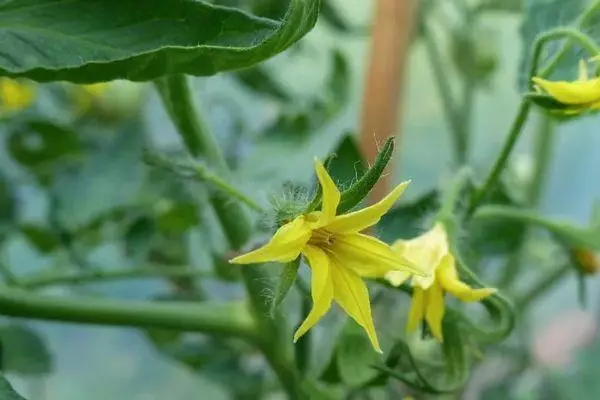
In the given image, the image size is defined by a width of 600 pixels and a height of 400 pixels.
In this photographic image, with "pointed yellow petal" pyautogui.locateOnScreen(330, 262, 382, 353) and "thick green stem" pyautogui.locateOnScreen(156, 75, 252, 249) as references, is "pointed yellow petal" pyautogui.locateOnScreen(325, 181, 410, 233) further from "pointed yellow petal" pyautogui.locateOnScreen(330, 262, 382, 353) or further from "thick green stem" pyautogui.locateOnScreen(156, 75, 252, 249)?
"thick green stem" pyautogui.locateOnScreen(156, 75, 252, 249)

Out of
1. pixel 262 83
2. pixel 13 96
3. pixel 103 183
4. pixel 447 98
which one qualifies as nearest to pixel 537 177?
pixel 447 98

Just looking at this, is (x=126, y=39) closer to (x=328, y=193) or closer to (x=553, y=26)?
(x=328, y=193)

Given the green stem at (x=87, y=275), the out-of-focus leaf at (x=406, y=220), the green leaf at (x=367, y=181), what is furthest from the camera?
the green stem at (x=87, y=275)

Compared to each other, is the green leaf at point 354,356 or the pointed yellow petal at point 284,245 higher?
the pointed yellow petal at point 284,245

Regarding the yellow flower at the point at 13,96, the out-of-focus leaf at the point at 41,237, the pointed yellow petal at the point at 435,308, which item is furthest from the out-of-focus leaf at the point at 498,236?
the yellow flower at the point at 13,96

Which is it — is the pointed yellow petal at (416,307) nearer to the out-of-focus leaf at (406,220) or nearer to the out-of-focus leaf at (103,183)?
the out-of-focus leaf at (406,220)

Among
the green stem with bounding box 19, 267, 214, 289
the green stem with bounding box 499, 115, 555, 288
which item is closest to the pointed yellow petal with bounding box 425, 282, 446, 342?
the green stem with bounding box 19, 267, 214, 289

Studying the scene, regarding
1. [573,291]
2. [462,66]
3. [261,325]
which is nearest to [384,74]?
[462,66]
